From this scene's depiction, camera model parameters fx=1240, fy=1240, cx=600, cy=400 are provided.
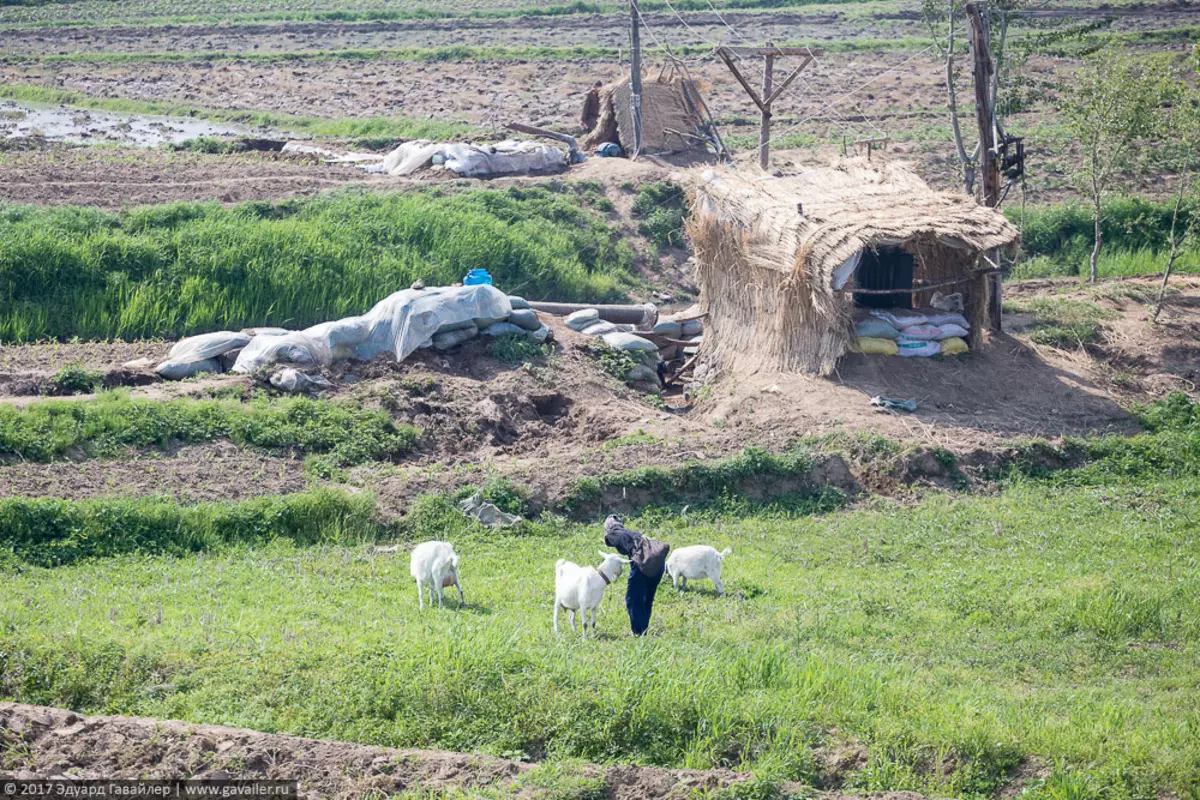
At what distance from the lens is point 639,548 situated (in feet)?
33.3

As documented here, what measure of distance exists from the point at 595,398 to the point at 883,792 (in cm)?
1032

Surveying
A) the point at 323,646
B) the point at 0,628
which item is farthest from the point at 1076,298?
the point at 0,628

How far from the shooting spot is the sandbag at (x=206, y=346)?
56.0 feet

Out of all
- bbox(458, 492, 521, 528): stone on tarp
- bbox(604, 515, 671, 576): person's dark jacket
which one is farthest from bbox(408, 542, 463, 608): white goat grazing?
bbox(458, 492, 521, 528): stone on tarp

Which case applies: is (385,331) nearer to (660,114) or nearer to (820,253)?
(820,253)

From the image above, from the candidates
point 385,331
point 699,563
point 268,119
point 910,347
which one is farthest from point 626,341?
point 268,119

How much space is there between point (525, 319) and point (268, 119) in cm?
2098

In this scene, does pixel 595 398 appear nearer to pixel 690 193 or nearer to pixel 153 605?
pixel 690 193

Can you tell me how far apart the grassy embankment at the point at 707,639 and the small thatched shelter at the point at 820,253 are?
373cm

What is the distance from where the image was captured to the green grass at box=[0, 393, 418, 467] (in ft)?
46.1

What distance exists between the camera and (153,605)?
10.4m

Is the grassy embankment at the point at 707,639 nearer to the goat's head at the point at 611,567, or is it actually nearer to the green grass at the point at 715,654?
the green grass at the point at 715,654

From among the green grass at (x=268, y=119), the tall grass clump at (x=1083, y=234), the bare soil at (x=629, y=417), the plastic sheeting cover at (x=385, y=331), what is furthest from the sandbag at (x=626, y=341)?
the green grass at (x=268, y=119)

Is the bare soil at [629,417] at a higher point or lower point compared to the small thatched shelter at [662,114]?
lower
